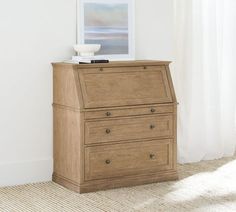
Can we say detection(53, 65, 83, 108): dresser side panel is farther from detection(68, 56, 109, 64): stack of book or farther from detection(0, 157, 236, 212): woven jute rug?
detection(0, 157, 236, 212): woven jute rug

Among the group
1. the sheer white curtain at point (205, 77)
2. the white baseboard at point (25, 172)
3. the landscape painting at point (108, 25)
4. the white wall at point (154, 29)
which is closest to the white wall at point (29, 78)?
the white baseboard at point (25, 172)

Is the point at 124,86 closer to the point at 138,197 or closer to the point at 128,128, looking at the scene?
the point at 128,128

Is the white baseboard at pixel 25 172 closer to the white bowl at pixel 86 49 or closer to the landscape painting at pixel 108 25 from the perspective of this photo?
the white bowl at pixel 86 49

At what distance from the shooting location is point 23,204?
426 cm

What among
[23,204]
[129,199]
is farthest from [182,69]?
[23,204]

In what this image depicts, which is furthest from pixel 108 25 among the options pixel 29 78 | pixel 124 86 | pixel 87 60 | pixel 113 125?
pixel 113 125

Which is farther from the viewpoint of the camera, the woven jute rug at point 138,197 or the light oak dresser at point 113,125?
the light oak dresser at point 113,125

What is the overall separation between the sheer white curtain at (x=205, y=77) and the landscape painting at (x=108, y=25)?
606 mm

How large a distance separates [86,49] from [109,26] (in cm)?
38

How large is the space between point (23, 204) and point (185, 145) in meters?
1.88

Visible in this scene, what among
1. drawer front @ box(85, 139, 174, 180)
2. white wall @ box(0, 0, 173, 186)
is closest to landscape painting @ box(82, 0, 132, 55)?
white wall @ box(0, 0, 173, 186)

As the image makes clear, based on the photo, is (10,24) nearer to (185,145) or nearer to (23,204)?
(23,204)

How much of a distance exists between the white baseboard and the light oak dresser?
2.9 inches

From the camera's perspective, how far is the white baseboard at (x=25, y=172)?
187 inches
